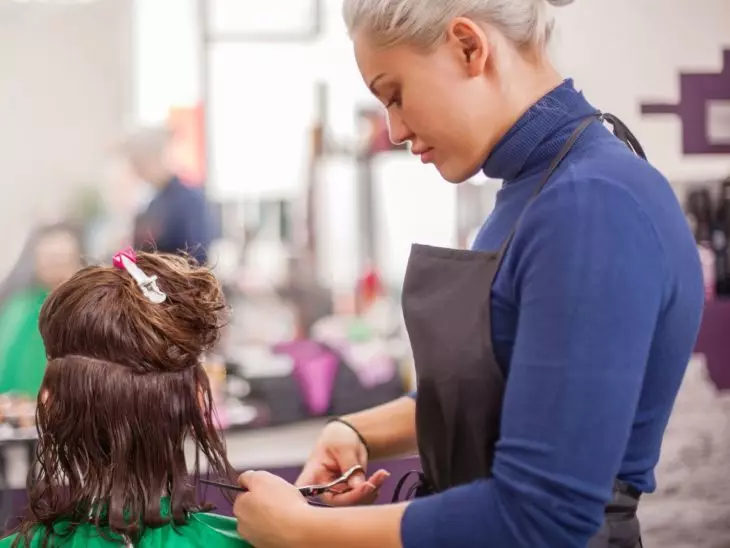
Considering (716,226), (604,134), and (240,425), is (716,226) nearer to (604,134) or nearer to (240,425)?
(240,425)

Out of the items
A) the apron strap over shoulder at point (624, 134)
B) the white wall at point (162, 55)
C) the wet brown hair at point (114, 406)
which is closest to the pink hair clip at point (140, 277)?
the wet brown hair at point (114, 406)

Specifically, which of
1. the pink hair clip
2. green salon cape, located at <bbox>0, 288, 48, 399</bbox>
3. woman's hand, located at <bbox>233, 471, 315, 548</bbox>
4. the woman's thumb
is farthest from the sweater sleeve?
green salon cape, located at <bbox>0, 288, 48, 399</bbox>

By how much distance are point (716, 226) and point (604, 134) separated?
8.26ft

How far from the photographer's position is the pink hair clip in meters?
1.36

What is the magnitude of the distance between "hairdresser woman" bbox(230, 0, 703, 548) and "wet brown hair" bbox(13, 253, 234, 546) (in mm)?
214

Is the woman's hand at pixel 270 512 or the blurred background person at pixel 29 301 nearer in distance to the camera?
the woman's hand at pixel 270 512

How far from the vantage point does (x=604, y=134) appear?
3.90ft

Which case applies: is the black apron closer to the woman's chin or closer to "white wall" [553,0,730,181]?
the woman's chin

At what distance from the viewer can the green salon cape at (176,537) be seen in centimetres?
133

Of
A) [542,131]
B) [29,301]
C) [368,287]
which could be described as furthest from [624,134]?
[29,301]

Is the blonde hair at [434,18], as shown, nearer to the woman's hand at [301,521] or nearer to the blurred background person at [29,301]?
the woman's hand at [301,521]

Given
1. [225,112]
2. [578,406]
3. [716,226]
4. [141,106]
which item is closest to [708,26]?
[716,226]

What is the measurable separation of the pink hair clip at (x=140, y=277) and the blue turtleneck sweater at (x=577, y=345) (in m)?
0.52

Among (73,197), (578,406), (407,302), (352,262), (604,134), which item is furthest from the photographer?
(352,262)
